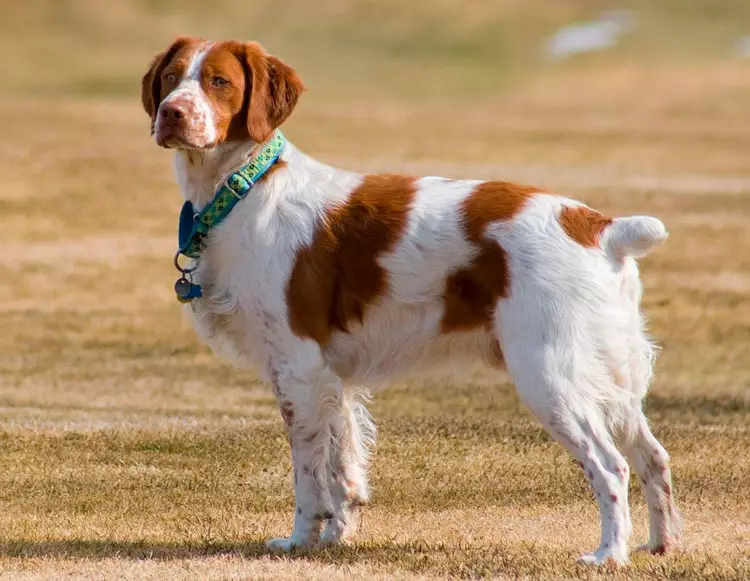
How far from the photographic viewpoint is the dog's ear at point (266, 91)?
256 inches

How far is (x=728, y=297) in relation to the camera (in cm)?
1783

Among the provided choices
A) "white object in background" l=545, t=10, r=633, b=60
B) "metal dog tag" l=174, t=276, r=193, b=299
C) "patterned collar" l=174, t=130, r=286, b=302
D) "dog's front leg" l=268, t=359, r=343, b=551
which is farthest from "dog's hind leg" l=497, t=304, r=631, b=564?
"white object in background" l=545, t=10, r=633, b=60

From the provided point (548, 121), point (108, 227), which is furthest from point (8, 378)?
point (548, 121)

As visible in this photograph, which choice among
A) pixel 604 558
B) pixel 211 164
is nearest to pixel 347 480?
pixel 604 558

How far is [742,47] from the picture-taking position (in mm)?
67312

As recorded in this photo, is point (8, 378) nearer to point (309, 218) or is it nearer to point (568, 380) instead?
point (309, 218)

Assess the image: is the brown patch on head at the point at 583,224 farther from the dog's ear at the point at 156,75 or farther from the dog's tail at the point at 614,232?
the dog's ear at the point at 156,75

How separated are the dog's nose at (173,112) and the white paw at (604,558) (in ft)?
8.23

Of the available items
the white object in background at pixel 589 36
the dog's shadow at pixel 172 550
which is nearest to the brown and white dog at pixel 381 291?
the dog's shadow at pixel 172 550

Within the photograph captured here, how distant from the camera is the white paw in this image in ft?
19.6

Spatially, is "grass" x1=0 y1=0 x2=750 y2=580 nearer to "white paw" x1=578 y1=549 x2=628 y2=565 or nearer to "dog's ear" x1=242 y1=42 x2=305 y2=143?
"white paw" x1=578 y1=549 x2=628 y2=565

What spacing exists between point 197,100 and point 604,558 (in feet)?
8.51

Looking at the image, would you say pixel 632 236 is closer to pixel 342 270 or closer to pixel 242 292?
pixel 342 270

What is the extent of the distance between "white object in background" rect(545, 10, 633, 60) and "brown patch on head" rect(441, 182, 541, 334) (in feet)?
204
